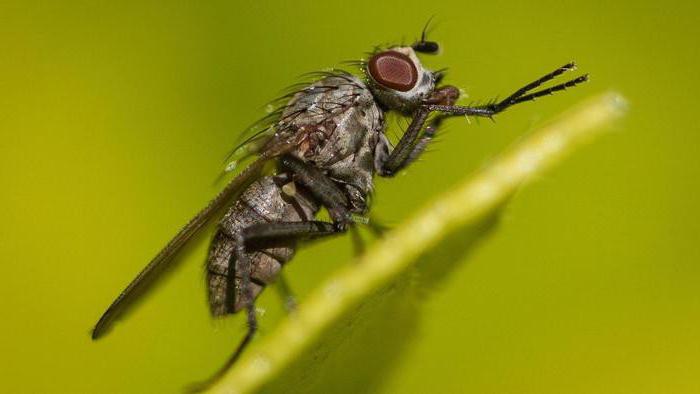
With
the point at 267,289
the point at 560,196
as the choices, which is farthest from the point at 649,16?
the point at 267,289

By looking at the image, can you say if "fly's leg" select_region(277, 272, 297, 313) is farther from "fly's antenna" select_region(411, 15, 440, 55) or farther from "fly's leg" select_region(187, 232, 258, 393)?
"fly's antenna" select_region(411, 15, 440, 55)

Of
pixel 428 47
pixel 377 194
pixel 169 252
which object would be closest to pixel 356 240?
pixel 377 194

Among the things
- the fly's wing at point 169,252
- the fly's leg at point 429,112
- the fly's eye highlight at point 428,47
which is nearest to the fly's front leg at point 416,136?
the fly's leg at point 429,112

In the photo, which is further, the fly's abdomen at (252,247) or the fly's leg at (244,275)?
the fly's abdomen at (252,247)

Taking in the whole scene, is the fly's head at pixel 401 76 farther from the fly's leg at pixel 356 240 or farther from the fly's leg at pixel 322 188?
the fly's leg at pixel 356 240

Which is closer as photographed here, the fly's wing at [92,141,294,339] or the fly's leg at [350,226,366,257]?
the fly's wing at [92,141,294,339]

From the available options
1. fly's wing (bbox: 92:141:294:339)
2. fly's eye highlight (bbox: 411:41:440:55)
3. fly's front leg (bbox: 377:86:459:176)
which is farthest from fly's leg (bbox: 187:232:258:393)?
fly's eye highlight (bbox: 411:41:440:55)

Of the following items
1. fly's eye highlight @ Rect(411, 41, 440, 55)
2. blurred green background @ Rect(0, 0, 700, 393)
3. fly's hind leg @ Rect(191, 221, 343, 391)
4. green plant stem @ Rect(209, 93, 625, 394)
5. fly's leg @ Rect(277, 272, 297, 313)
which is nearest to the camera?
green plant stem @ Rect(209, 93, 625, 394)
